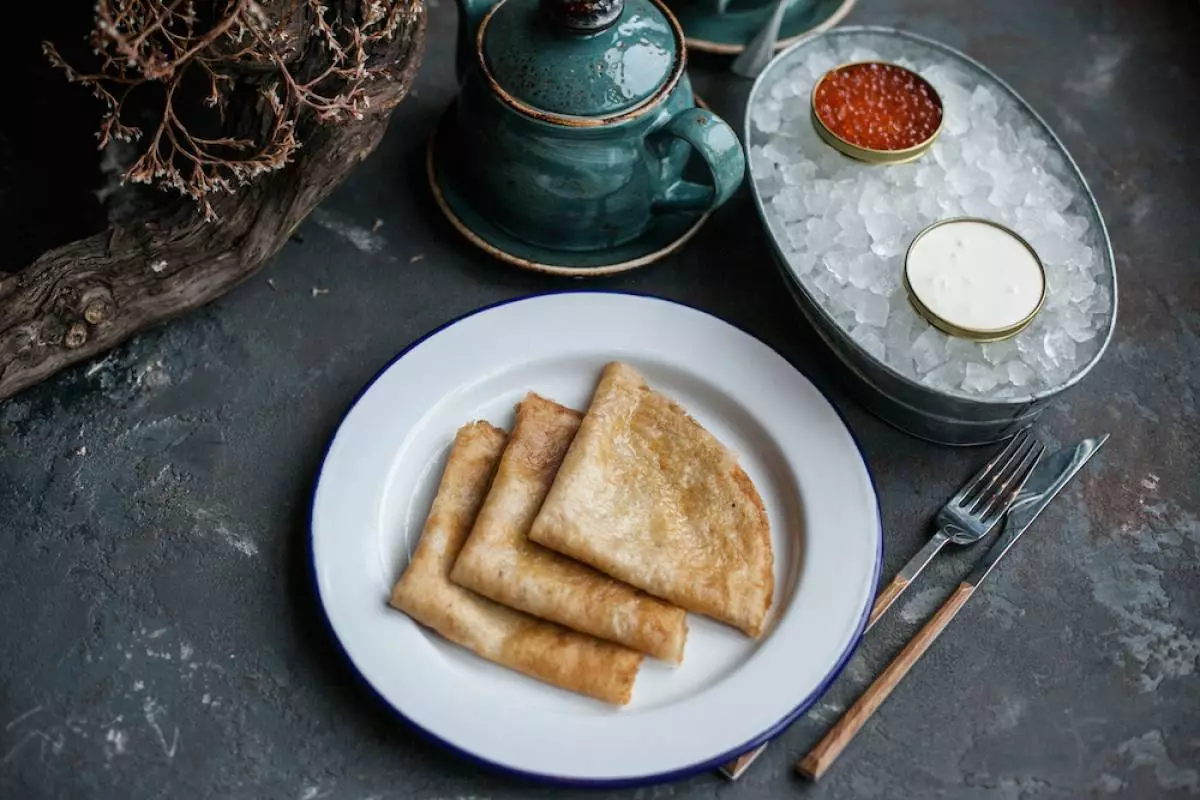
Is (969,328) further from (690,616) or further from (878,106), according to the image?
(690,616)

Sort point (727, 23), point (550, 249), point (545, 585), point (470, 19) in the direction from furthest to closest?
point (727, 23)
point (550, 249)
point (470, 19)
point (545, 585)

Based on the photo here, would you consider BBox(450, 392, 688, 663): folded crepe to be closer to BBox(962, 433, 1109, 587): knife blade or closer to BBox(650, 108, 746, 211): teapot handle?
BBox(962, 433, 1109, 587): knife blade

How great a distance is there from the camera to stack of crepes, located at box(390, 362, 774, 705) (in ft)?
5.15

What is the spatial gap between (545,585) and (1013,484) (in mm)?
794

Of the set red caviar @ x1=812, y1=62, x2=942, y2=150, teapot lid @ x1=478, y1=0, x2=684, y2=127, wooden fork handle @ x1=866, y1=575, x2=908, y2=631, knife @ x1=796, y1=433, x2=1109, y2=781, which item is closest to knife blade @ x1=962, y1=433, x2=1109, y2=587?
knife @ x1=796, y1=433, x2=1109, y2=781

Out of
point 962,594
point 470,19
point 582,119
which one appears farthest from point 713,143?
point 962,594

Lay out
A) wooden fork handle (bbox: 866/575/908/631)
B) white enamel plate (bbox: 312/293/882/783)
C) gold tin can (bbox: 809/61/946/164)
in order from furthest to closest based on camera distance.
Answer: gold tin can (bbox: 809/61/946/164) → wooden fork handle (bbox: 866/575/908/631) → white enamel plate (bbox: 312/293/882/783)

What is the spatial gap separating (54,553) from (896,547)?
1327mm

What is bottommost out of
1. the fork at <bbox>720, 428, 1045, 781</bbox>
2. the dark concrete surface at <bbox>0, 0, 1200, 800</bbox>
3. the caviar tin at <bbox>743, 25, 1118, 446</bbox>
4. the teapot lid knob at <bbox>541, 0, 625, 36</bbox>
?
the dark concrete surface at <bbox>0, 0, 1200, 800</bbox>

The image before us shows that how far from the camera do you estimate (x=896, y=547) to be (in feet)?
5.87

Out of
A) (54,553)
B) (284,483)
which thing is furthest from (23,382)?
(284,483)

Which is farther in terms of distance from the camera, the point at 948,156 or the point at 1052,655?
the point at 948,156

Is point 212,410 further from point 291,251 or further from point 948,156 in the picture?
point 948,156

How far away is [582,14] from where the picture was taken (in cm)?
176
